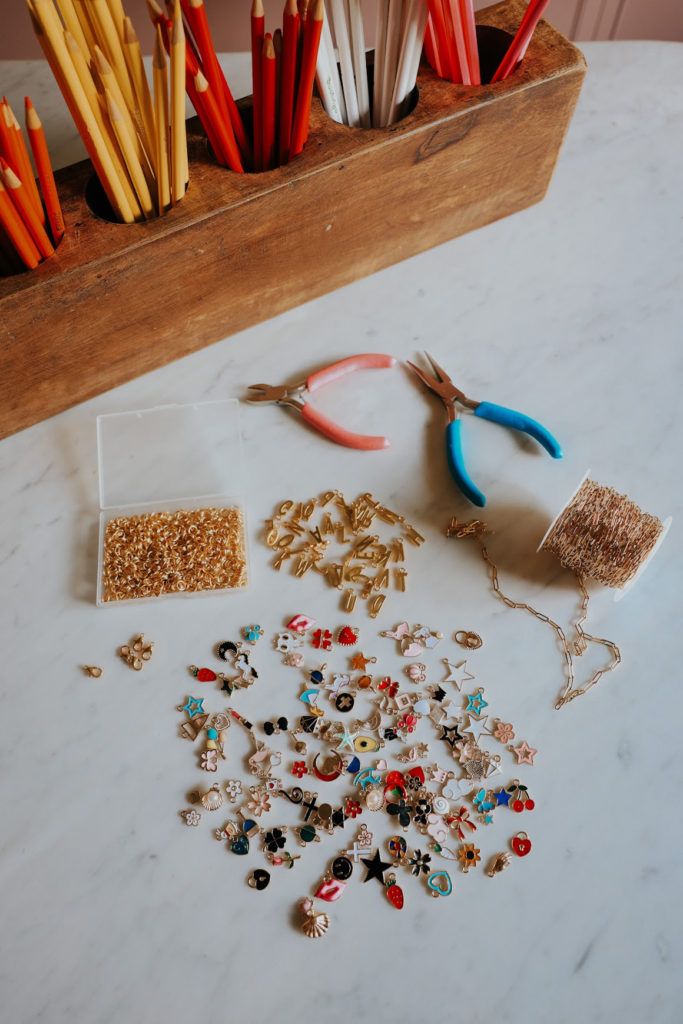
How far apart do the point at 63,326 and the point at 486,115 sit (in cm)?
43

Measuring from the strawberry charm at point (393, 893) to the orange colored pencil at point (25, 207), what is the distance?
556mm

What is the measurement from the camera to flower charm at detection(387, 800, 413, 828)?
67 centimetres

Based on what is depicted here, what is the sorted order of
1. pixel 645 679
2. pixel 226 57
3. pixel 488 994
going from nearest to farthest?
pixel 488 994, pixel 645 679, pixel 226 57

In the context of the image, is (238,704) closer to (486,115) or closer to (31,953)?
(31,953)

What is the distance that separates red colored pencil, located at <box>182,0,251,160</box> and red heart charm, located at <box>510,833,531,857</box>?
2.04 feet

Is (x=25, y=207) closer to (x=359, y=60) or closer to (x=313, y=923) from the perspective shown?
(x=359, y=60)

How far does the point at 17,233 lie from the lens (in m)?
0.68

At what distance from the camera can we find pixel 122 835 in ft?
2.18

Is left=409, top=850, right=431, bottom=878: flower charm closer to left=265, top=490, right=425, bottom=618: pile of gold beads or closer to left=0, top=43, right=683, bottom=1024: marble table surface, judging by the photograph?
left=0, top=43, right=683, bottom=1024: marble table surface

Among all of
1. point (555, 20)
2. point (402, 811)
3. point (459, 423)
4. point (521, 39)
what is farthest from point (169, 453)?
point (555, 20)

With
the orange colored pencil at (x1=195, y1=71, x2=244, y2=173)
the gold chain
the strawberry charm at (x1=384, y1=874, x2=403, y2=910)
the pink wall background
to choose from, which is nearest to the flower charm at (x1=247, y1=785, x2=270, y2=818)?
the strawberry charm at (x1=384, y1=874, x2=403, y2=910)

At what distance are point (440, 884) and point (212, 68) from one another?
67cm

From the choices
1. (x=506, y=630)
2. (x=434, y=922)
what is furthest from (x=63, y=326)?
(x=434, y=922)

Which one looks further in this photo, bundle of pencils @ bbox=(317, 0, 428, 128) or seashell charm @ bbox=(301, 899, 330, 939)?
bundle of pencils @ bbox=(317, 0, 428, 128)
